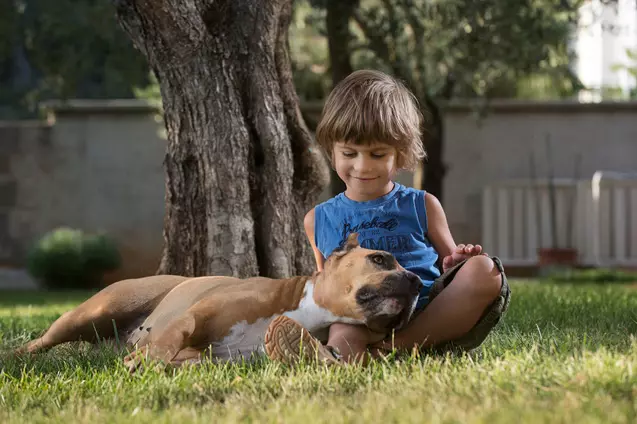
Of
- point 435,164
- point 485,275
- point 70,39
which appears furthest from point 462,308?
point 70,39

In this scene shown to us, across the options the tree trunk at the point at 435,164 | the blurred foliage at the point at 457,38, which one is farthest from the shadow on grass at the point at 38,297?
the tree trunk at the point at 435,164

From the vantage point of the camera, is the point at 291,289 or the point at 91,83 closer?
the point at 291,289

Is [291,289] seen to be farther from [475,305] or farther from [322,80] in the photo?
[322,80]

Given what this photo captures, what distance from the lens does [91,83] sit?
21.9 m

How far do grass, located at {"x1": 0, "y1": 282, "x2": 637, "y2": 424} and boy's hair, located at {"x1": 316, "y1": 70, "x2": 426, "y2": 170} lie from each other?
2.80 ft

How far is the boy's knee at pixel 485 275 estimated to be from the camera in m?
3.49

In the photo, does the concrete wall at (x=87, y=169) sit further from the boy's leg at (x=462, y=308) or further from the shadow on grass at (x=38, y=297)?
the boy's leg at (x=462, y=308)

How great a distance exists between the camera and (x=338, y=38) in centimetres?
1098

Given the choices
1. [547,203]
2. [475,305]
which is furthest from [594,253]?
[475,305]

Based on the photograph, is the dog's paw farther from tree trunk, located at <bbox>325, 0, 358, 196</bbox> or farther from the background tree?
tree trunk, located at <bbox>325, 0, 358, 196</bbox>

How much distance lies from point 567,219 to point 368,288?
34.7 ft

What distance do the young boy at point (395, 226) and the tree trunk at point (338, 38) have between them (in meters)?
6.71

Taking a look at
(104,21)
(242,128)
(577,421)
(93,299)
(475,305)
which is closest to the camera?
(577,421)

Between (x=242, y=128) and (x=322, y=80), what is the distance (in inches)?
303
